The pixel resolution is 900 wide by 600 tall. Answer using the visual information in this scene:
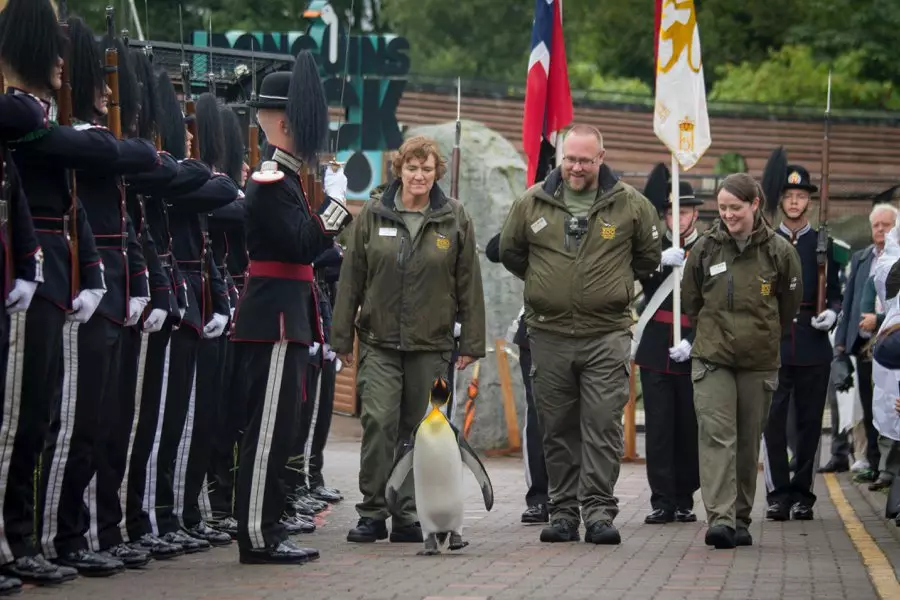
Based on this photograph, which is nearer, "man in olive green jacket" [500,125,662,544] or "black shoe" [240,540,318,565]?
"black shoe" [240,540,318,565]

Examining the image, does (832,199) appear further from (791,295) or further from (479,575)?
(479,575)

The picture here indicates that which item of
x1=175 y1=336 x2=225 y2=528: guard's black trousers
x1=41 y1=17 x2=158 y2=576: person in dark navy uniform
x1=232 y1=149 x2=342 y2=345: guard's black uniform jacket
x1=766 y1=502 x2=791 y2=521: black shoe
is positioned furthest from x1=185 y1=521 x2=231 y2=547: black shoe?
x1=766 y1=502 x2=791 y2=521: black shoe

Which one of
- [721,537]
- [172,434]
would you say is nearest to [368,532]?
[172,434]

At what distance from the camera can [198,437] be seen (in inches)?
424

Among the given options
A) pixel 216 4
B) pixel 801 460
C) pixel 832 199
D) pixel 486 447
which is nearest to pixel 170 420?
pixel 801 460

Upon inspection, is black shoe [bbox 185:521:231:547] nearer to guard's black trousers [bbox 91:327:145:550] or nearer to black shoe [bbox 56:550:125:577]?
guard's black trousers [bbox 91:327:145:550]

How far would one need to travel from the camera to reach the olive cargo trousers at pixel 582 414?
11266 mm

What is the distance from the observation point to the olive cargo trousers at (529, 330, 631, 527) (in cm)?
1127

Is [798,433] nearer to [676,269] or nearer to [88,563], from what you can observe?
[676,269]

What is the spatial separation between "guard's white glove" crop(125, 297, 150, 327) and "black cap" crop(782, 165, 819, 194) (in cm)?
577

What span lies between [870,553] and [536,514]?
276 cm

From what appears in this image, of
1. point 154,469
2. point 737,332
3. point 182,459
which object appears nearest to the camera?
point 154,469

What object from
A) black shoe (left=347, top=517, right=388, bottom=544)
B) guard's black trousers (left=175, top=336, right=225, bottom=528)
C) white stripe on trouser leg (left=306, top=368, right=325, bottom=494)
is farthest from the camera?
white stripe on trouser leg (left=306, top=368, right=325, bottom=494)

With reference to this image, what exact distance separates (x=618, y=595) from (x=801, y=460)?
504 centimetres
